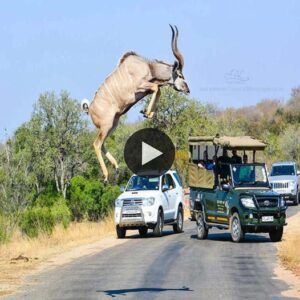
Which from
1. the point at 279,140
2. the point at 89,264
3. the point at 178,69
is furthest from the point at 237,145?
the point at 279,140

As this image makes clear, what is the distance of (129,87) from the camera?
3.81 metres

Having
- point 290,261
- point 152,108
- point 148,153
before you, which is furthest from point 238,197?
point 152,108

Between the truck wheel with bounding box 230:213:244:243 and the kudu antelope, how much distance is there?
22.8 metres

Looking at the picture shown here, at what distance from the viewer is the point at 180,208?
1250 inches

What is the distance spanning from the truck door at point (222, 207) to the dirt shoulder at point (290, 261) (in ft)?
6.01

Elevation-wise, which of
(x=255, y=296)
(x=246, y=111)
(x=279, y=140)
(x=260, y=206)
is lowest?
(x=255, y=296)

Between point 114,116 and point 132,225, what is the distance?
2546 cm

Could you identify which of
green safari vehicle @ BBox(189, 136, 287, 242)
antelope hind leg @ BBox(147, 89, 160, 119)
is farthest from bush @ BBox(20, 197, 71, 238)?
antelope hind leg @ BBox(147, 89, 160, 119)

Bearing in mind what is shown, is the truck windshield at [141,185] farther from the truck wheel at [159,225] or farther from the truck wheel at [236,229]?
the truck wheel at [236,229]

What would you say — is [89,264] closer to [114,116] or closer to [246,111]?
[114,116]

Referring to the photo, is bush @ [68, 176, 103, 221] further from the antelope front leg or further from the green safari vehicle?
the antelope front leg

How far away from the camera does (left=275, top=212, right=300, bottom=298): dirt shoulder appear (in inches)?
678

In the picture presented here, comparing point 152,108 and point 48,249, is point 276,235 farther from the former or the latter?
point 152,108
